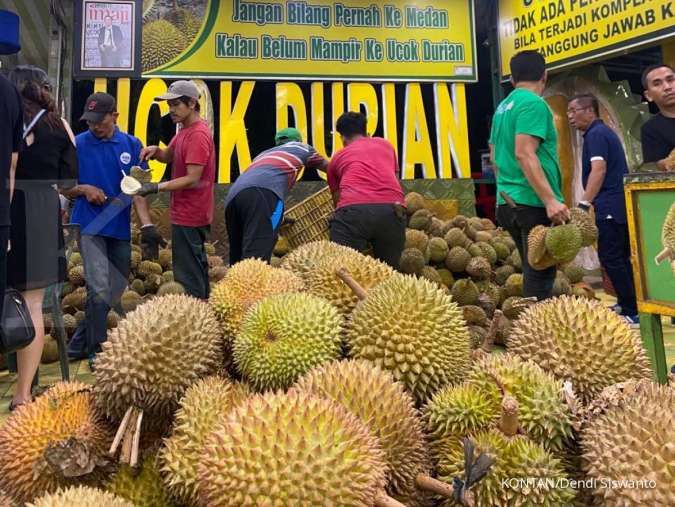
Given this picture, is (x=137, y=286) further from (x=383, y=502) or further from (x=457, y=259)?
(x=383, y=502)

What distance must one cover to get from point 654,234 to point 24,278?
267cm

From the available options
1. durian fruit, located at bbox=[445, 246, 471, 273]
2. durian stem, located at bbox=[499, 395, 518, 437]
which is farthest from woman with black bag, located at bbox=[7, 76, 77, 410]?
durian fruit, located at bbox=[445, 246, 471, 273]

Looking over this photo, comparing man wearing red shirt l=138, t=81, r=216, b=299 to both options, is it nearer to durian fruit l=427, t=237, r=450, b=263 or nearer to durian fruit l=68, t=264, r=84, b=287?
durian fruit l=68, t=264, r=84, b=287

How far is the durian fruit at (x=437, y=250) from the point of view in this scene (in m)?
4.52

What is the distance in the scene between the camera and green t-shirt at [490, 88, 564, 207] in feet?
8.63

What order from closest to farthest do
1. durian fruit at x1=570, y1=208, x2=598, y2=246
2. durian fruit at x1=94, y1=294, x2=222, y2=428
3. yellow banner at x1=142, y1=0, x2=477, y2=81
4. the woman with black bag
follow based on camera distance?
durian fruit at x1=94, y1=294, x2=222, y2=428 < the woman with black bag < durian fruit at x1=570, y1=208, x2=598, y2=246 < yellow banner at x1=142, y1=0, x2=477, y2=81

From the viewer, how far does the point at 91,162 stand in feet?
11.4

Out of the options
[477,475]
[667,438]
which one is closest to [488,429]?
[477,475]

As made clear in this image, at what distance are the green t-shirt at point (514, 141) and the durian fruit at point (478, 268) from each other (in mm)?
1496

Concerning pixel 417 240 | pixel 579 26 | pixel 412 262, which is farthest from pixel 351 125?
pixel 579 26

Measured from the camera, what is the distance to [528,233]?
2775mm

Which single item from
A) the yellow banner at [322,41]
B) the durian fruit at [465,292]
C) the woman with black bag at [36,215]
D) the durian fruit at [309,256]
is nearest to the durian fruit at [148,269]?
the woman with black bag at [36,215]

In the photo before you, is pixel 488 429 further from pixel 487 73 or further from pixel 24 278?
pixel 487 73

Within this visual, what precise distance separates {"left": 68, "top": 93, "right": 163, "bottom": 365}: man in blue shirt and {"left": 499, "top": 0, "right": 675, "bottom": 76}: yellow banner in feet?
15.4
